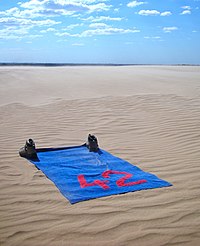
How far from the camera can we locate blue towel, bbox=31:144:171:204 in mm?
3541

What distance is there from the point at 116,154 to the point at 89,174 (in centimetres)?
103

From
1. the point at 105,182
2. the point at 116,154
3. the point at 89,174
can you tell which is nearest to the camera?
the point at 105,182

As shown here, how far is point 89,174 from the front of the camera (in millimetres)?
4039

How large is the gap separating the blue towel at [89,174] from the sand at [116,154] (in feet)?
0.43

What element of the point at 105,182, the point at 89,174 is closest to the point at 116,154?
the point at 89,174

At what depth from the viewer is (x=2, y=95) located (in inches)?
432

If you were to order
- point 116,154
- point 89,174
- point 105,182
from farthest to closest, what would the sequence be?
point 116,154
point 89,174
point 105,182

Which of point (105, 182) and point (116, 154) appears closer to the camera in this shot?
point (105, 182)

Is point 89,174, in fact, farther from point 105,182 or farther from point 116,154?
point 116,154

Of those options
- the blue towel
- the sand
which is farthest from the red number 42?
the sand

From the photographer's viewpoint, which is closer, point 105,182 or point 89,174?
point 105,182

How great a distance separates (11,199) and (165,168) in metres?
2.16

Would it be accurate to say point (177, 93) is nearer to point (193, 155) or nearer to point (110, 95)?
point (110, 95)

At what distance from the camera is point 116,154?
4.96 meters
